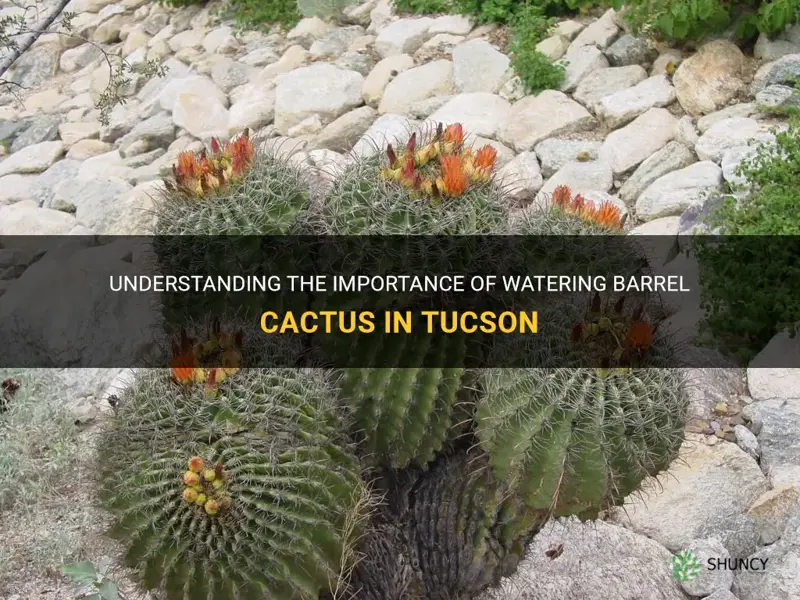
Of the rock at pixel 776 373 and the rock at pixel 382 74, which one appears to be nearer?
the rock at pixel 776 373

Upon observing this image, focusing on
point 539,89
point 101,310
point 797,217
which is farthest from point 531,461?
point 539,89

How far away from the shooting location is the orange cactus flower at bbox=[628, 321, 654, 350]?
6.16 feet

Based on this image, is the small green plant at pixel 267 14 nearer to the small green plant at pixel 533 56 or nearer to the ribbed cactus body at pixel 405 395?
the small green plant at pixel 533 56

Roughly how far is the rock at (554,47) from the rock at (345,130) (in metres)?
1.13

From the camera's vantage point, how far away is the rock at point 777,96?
4.41 m

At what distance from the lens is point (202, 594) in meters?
1.79

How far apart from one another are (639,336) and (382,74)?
4186 mm

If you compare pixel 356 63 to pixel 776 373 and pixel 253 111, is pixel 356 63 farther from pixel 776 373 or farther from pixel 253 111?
pixel 776 373

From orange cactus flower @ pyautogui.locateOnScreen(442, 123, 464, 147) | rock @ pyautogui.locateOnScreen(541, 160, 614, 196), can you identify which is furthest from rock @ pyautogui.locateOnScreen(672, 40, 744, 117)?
orange cactus flower @ pyautogui.locateOnScreen(442, 123, 464, 147)

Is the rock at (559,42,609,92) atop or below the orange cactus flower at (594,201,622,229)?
below

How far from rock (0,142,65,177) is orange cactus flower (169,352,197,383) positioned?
474cm

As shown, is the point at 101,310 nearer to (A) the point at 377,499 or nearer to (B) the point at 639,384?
(A) the point at 377,499

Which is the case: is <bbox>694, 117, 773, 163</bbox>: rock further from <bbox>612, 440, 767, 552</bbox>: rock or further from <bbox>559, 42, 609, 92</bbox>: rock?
<bbox>612, 440, 767, 552</bbox>: rock

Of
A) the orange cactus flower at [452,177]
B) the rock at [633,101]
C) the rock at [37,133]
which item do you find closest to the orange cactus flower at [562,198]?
the orange cactus flower at [452,177]
